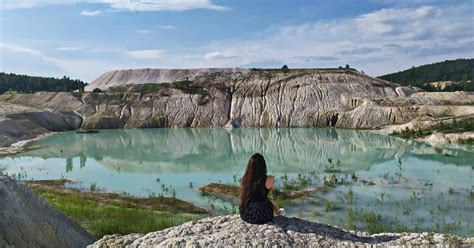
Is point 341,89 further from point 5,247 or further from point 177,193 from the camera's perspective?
point 5,247

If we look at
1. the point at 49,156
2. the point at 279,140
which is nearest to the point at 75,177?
the point at 49,156

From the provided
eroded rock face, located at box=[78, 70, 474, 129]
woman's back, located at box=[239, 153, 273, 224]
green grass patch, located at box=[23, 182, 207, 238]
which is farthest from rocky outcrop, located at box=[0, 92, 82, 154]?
woman's back, located at box=[239, 153, 273, 224]

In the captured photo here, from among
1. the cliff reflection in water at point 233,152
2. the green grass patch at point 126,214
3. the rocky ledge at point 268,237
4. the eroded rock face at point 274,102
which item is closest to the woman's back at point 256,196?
the rocky ledge at point 268,237

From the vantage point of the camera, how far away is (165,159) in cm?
3353

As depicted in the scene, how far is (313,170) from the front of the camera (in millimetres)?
26797

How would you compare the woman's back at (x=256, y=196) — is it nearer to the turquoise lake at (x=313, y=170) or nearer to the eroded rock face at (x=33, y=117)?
the turquoise lake at (x=313, y=170)

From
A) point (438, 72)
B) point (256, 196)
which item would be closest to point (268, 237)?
point (256, 196)

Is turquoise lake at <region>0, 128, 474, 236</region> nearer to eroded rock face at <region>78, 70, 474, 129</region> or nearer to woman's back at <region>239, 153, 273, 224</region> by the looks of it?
woman's back at <region>239, 153, 273, 224</region>

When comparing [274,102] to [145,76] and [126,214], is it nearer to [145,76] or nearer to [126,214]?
[145,76]

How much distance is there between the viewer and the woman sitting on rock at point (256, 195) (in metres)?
7.66

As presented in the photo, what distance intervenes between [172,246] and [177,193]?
1348 cm

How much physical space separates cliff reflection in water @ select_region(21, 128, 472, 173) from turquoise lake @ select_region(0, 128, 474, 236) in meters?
0.07

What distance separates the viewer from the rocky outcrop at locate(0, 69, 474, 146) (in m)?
63.0

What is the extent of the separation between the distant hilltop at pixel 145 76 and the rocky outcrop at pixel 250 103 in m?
22.9
